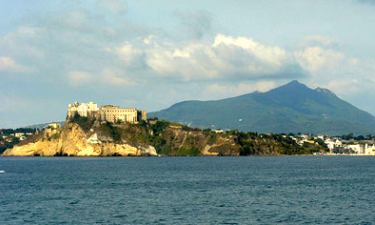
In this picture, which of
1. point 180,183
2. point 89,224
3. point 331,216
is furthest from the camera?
point 180,183

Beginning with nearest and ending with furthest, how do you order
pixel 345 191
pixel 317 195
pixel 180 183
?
1. pixel 317 195
2. pixel 345 191
3. pixel 180 183

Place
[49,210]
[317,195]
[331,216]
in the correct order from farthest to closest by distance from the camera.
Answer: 1. [317,195]
2. [49,210]
3. [331,216]

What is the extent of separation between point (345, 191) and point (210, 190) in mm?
18610

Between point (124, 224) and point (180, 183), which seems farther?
point (180, 183)

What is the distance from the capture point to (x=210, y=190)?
97562 mm

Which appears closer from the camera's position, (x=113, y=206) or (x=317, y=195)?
(x=113, y=206)

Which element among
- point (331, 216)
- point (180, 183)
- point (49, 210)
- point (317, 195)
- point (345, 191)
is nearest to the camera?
point (331, 216)

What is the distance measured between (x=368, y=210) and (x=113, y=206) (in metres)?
27.1

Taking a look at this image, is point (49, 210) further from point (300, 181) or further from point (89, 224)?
point (300, 181)

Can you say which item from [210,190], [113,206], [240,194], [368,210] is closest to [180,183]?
[210,190]

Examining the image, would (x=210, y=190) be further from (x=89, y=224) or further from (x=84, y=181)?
(x=89, y=224)

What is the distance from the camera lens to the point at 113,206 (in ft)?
250

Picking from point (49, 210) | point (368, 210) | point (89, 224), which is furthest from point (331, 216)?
point (49, 210)

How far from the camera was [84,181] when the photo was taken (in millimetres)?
120000
